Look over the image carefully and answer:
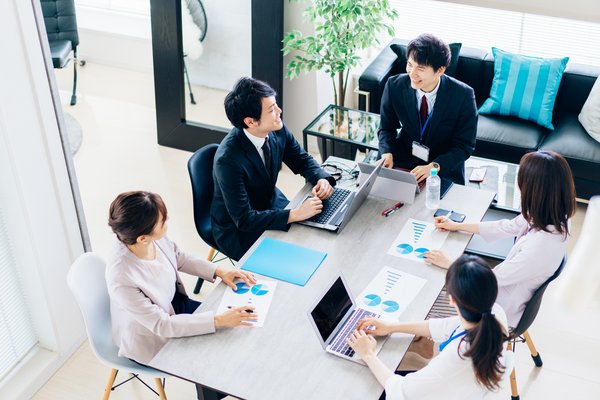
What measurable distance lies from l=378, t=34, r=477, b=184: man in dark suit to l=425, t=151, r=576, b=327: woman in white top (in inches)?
33.9

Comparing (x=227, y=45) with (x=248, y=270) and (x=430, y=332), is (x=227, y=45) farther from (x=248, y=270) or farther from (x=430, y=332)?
(x=430, y=332)

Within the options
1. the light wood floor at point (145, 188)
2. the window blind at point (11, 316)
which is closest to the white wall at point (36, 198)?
the window blind at point (11, 316)

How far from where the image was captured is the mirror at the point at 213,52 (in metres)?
5.53

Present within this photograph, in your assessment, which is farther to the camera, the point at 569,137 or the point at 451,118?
the point at 569,137

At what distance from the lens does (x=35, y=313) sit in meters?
3.88

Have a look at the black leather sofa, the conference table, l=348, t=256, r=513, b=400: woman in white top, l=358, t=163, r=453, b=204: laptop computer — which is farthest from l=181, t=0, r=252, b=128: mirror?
l=348, t=256, r=513, b=400: woman in white top

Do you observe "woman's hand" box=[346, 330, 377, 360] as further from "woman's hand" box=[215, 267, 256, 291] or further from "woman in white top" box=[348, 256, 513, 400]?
"woman's hand" box=[215, 267, 256, 291]

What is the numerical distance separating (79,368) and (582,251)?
3000 mm

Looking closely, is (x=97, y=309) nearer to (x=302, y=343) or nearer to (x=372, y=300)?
(x=302, y=343)

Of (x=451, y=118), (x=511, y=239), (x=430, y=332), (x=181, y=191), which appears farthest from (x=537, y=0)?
(x=181, y=191)

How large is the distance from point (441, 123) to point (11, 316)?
8.09ft

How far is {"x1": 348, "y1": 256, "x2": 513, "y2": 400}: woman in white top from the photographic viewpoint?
2.49 metres

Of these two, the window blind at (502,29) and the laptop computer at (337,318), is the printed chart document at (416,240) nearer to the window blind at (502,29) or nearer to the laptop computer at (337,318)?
the laptop computer at (337,318)

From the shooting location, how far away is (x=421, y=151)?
420 cm
